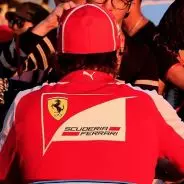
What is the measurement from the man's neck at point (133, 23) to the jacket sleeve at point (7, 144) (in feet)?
6.13

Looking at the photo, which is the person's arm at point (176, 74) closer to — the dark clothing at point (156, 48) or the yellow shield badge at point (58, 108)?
the dark clothing at point (156, 48)

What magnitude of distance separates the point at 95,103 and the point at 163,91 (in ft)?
5.24

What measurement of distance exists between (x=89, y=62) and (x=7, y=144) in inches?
20.2

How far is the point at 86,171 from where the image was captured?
3.16m

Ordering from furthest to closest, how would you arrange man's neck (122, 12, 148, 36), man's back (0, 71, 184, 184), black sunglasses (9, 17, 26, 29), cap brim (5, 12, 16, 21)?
cap brim (5, 12, 16, 21) → black sunglasses (9, 17, 26, 29) → man's neck (122, 12, 148, 36) → man's back (0, 71, 184, 184)

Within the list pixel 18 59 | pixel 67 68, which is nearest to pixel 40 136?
pixel 67 68

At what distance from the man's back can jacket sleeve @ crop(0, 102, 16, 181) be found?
0.02m

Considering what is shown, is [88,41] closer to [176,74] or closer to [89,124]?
[89,124]

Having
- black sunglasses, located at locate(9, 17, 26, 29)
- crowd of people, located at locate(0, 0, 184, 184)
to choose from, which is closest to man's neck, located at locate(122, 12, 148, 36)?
crowd of people, located at locate(0, 0, 184, 184)

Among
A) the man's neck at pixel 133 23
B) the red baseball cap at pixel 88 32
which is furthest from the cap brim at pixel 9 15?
the red baseball cap at pixel 88 32

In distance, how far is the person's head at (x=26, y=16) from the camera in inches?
273

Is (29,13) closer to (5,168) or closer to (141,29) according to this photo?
(141,29)

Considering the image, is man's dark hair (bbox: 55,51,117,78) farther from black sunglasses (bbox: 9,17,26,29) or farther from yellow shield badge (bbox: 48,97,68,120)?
black sunglasses (bbox: 9,17,26,29)

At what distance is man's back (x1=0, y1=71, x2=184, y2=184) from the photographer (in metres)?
3.17
